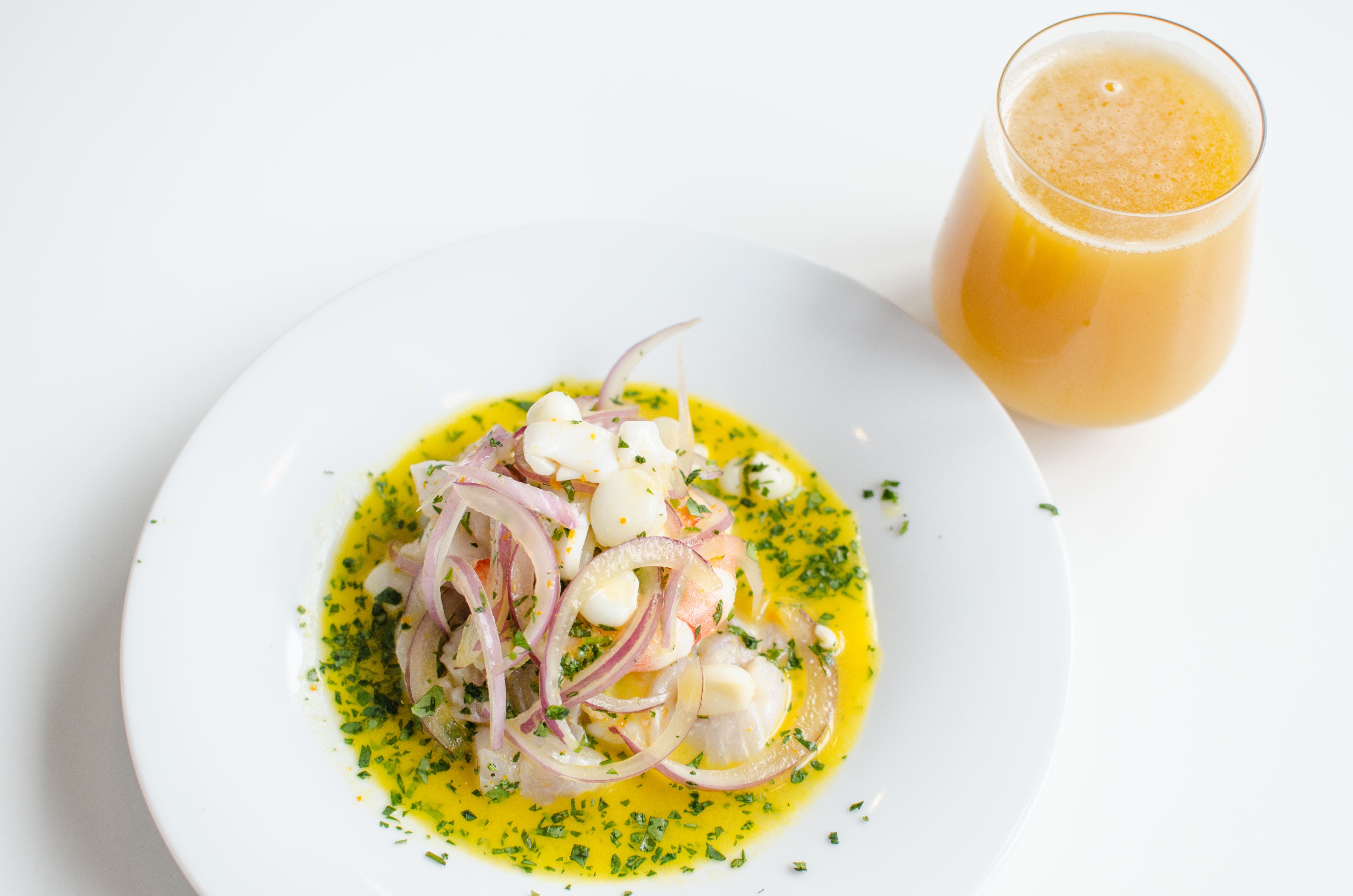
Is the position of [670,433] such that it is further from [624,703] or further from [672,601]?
[624,703]

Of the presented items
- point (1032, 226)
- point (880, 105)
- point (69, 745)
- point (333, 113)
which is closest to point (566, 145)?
point (333, 113)

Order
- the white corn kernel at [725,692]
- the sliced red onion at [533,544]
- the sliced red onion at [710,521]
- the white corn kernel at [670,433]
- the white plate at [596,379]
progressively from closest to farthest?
1. the white plate at [596,379]
2. the sliced red onion at [533,544]
3. the white corn kernel at [725,692]
4. the sliced red onion at [710,521]
5. the white corn kernel at [670,433]

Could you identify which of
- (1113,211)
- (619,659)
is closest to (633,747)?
(619,659)

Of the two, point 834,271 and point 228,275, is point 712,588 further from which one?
point 228,275

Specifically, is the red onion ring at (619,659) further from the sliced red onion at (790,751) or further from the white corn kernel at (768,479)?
the white corn kernel at (768,479)

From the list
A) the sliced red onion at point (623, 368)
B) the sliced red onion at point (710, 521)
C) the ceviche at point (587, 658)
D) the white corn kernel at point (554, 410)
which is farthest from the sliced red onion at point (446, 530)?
the sliced red onion at point (710, 521)

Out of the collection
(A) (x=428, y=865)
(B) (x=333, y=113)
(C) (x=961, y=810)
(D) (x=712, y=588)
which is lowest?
(C) (x=961, y=810)
